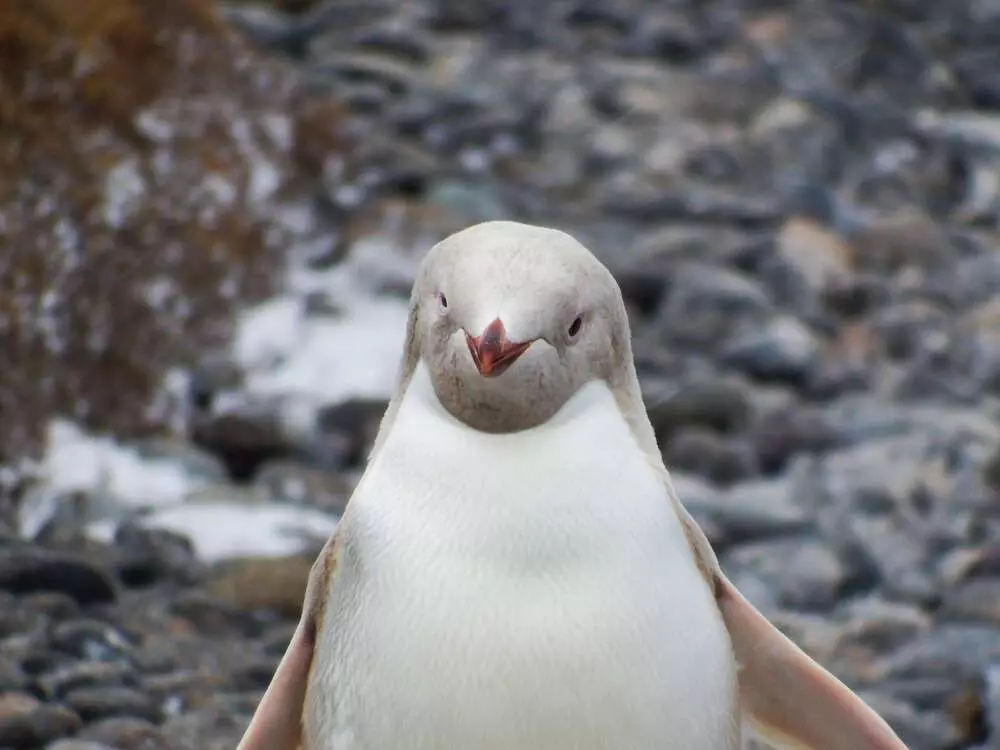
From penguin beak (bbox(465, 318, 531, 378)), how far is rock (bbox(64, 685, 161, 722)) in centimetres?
195

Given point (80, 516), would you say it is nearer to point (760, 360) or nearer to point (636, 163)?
point (760, 360)

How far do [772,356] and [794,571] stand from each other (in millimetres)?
1923

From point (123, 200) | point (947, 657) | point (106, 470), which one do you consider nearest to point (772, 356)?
point (947, 657)

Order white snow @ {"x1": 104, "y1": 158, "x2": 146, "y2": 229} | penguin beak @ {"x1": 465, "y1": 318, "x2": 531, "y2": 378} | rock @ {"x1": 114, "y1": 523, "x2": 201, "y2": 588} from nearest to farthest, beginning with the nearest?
1. penguin beak @ {"x1": 465, "y1": 318, "x2": 531, "y2": 378}
2. rock @ {"x1": 114, "y1": 523, "x2": 201, "y2": 588}
3. white snow @ {"x1": 104, "y1": 158, "x2": 146, "y2": 229}

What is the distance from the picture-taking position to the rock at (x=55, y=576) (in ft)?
16.4

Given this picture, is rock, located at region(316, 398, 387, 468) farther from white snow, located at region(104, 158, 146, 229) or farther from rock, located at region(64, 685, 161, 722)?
rock, located at region(64, 685, 161, 722)

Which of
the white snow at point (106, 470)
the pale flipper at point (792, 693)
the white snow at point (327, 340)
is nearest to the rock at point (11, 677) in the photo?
the white snow at point (106, 470)

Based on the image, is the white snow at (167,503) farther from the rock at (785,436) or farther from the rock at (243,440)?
the rock at (785,436)

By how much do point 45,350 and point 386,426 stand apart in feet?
12.0

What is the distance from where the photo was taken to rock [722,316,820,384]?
7.60m

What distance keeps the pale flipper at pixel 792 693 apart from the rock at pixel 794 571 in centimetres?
230

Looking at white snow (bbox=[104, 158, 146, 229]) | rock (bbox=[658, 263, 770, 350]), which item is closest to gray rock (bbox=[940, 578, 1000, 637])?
rock (bbox=[658, 263, 770, 350])

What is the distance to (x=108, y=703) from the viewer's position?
14.5 ft

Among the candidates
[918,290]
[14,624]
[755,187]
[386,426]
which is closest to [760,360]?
[918,290]
